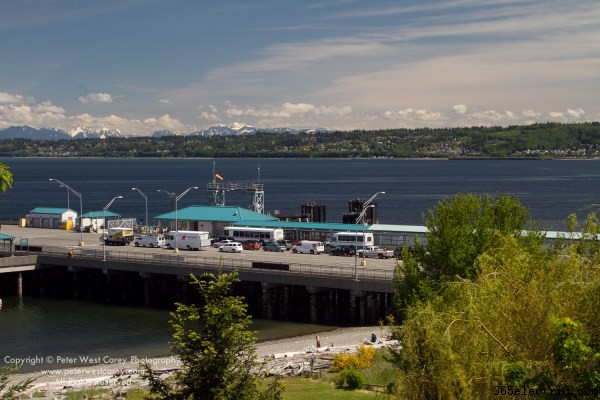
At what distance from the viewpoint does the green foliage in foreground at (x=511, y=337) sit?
15164mm

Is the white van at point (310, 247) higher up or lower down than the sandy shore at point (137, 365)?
higher up

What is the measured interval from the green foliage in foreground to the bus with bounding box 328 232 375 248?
171ft

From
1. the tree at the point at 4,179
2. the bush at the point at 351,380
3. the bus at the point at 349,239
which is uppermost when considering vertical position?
the tree at the point at 4,179

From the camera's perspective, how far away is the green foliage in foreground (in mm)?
15164

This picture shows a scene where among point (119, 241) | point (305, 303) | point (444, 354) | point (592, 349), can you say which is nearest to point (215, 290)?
point (444, 354)

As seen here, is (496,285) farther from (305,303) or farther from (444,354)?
(305,303)

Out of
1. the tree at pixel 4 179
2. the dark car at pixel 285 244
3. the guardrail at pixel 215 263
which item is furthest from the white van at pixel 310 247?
the tree at pixel 4 179

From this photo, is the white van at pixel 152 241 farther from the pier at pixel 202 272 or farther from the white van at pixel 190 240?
the white van at pixel 190 240

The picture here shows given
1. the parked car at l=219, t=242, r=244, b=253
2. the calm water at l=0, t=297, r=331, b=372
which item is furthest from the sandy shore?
the parked car at l=219, t=242, r=244, b=253

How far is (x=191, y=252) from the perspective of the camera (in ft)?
241

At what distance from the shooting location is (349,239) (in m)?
73.2

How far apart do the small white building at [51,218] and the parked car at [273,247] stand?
Answer: 3181cm

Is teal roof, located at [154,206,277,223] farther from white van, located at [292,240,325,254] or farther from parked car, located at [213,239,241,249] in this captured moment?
white van, located at [292,240,325,254]

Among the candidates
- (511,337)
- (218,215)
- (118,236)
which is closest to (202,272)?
(118,236)
